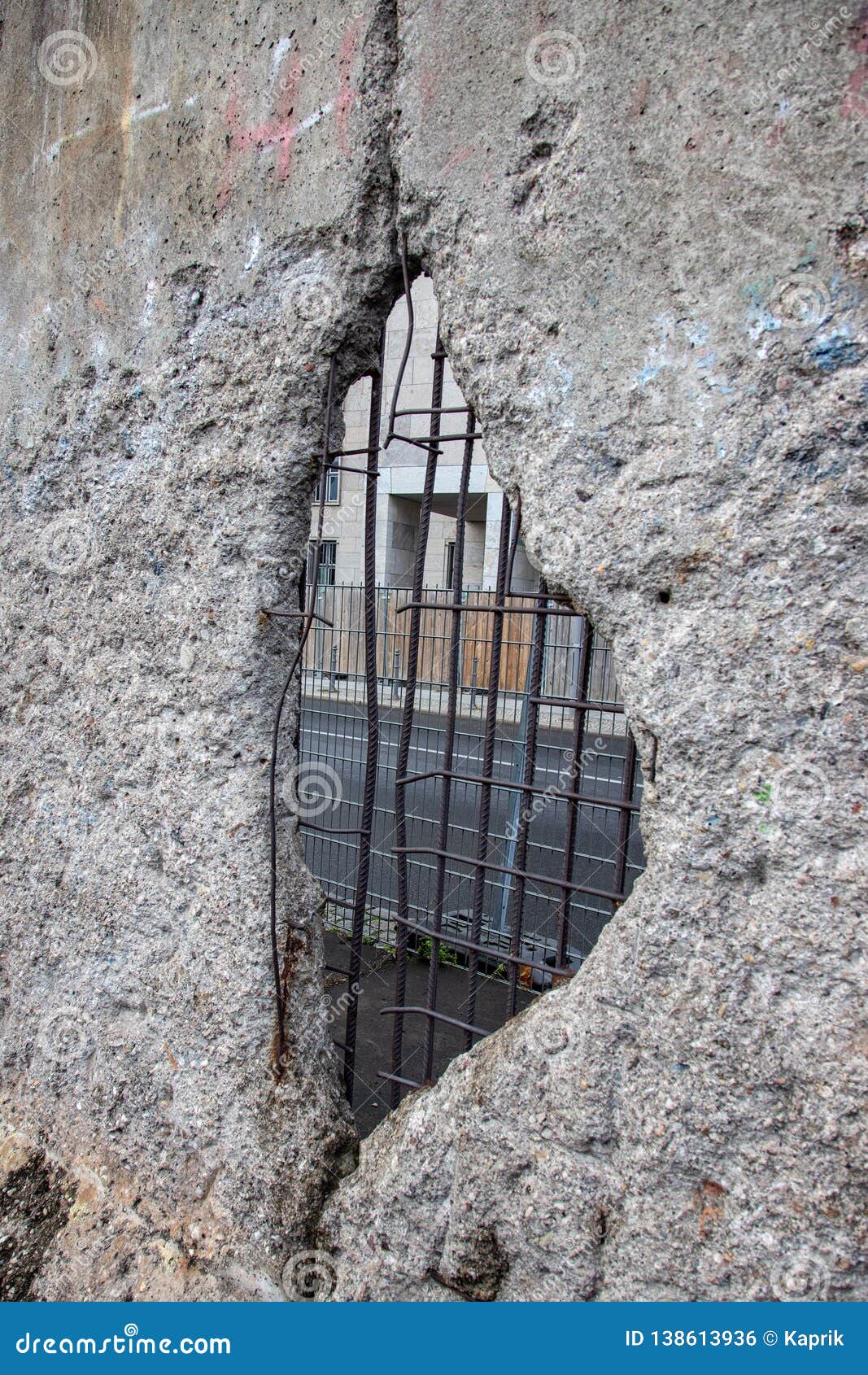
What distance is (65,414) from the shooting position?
231 centimetres

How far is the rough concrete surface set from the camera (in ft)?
4.07

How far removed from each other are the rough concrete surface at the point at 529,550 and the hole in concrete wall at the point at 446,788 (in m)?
0.18

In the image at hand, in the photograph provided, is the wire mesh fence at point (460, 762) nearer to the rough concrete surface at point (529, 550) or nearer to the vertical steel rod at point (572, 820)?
the rough concrete surface at point (529, 550)

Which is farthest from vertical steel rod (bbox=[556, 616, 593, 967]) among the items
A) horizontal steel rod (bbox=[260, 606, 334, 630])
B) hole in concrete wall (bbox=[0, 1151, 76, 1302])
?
hole in concrete wall (bbox=[0, 1151, 76, 1302])

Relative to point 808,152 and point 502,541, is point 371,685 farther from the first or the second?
point 808,152

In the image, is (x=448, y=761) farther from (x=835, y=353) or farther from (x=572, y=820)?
(x=835, y=353)

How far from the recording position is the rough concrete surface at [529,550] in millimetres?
1239

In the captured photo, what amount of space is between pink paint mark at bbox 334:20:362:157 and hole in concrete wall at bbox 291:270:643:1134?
40 cm

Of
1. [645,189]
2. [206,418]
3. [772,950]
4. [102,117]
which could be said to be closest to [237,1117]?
[772,950]

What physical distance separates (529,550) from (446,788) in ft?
1.82

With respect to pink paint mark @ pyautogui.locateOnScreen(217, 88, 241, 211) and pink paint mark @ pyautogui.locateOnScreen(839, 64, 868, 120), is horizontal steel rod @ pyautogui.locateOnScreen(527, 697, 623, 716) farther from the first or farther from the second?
pink paint mark @ pyautogui.locateOnScreen(217, 88, 241, 211)

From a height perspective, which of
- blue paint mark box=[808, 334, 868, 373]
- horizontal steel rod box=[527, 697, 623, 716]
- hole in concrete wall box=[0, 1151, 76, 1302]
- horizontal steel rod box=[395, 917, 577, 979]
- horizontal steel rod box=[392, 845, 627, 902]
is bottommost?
hole in concrete wall box=[0, 1151, 76, 1302]

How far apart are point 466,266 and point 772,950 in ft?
4.03

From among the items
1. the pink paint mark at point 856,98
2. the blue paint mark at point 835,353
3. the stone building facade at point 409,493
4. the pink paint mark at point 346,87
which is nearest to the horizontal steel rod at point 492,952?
the blue paint mark at point 835,353
